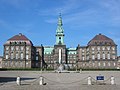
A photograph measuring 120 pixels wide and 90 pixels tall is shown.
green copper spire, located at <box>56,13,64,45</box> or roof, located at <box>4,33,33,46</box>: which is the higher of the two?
green copper spire, located at <box>56,13,64,45</box>

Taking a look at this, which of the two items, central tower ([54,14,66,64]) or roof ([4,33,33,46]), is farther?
central tower ([54,14,66,64])

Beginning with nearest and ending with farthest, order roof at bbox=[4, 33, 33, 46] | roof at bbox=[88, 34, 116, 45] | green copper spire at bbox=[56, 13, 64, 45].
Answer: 1. roof at bbox=[4, 33, 33, 46]
2. roof at bbox=[88, 34, 116, 45]
3. green copper spire at bbox=[56, 13, 64, 45]

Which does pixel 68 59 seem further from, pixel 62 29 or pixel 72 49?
pixel 62 29

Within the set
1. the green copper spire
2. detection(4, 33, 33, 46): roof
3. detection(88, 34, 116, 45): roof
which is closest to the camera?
detection(4, 33, 33, 46): roof

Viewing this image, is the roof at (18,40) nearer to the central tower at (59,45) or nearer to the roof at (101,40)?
the central tower at (59,45)

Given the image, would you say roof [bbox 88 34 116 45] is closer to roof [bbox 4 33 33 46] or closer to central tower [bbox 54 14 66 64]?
central tower [bbox 54 14 66 64]

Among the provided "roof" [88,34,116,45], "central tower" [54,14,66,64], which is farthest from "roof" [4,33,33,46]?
"roof" [88,34,116,45]

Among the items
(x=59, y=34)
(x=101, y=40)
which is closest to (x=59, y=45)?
(x=59, y=34)

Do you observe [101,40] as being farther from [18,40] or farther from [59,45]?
[18,40]

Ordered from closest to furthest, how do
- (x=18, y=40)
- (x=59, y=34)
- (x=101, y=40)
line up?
(x=18, y=40) → (x=101, y=40) → (x=59, y=34)

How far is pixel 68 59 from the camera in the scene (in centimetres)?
14575

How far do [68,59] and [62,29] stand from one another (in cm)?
2382

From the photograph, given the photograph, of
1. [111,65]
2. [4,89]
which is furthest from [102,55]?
[4,89]

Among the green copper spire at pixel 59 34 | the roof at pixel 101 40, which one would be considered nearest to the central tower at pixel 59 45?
the green copper spire at pixel 59 34
